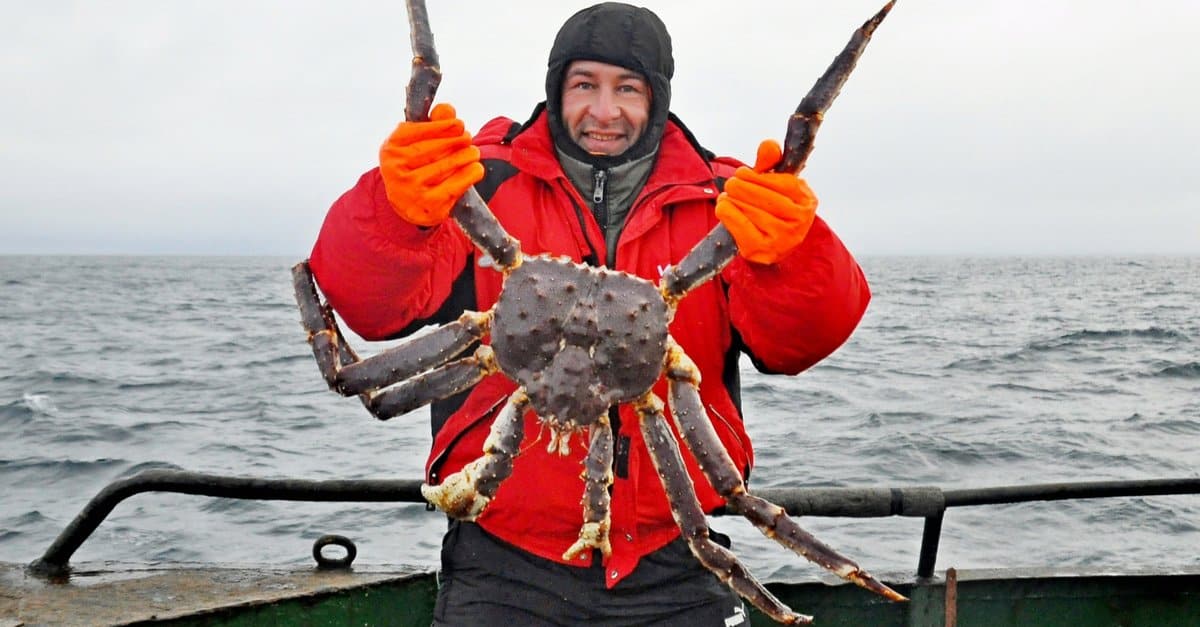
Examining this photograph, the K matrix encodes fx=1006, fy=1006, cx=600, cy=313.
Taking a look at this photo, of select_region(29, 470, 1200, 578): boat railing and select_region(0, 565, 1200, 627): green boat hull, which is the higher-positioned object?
select_region(29, 470, 1200, 578): boat railing

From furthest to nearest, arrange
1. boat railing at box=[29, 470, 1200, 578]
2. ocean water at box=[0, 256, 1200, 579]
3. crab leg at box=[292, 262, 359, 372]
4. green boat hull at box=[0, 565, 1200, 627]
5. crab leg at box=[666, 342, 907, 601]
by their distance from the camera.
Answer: ocean water at box=[0, 256, 1200, 579] → boat railing at box=[29, 470, 1200, 578] → green boat hull at box=[0, 565, 1200, 627] → crab leg at box=[292, 262, 359, 372] → crab leg at box=[666, 342, 907, 601]

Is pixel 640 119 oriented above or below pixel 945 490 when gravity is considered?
above

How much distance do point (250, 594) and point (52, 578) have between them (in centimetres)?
75

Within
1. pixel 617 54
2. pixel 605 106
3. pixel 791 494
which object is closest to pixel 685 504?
pixel 791 494

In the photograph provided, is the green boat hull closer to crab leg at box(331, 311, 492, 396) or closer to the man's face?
crab leg at box(331, 311, 492, 396)

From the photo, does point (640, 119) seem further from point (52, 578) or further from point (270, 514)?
point (270, 514)

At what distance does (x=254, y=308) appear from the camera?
30344mm

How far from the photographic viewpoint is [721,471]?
2.57 m

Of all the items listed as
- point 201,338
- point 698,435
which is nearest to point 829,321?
point 698,435

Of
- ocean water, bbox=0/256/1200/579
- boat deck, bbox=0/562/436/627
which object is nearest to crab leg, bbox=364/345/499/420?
boat deck, bbox=0/562/436/627

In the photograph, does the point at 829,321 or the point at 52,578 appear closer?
the point at 829,321

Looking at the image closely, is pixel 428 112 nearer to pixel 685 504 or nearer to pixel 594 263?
pixel 594 263

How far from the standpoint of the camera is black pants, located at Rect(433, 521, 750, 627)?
260cm

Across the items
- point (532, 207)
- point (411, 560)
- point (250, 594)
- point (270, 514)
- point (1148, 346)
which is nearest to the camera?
point (532, 207)
